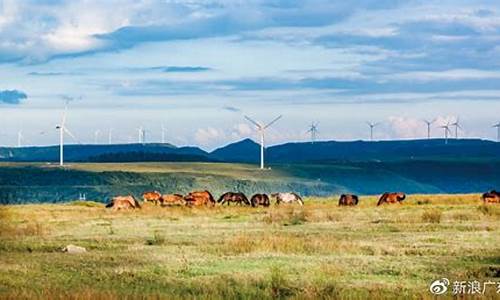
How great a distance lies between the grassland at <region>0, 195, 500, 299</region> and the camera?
26719 mm

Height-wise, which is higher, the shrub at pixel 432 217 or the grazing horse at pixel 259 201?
the shrub at pixel 432 217

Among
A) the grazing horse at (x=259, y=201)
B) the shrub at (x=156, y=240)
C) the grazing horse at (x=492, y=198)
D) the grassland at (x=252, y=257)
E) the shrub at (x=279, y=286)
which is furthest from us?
the grazing horse at (x=259, y=201)

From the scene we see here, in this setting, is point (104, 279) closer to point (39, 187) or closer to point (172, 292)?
point (172, 292)

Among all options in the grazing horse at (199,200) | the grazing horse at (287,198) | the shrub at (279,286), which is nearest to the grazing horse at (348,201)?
the grazing horse at (287,198)

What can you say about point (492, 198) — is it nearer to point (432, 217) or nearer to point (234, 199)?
point (234, 199)

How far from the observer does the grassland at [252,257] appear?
1052 inches

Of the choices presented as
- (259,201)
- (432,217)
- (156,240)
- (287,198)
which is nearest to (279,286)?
(156,240)

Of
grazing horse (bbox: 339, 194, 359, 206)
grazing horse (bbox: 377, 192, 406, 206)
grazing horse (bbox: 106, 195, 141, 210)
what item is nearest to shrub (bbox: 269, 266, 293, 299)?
grazing horse (bbox: 106, 195, 141, 210)

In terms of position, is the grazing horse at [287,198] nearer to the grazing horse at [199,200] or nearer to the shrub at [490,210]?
the grazing horse at [199,200]

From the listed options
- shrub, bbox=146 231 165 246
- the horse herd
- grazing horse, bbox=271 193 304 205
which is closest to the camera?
shrub, bbox=146 231 165 246

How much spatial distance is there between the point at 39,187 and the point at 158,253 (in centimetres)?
11414

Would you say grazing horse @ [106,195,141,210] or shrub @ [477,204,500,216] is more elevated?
shrub @ [477,204,500,216]

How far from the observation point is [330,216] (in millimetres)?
54562

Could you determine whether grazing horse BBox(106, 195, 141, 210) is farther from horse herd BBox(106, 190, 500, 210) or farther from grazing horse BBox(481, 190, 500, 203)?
grazing horse BBox(481, 190, 500, 203)
